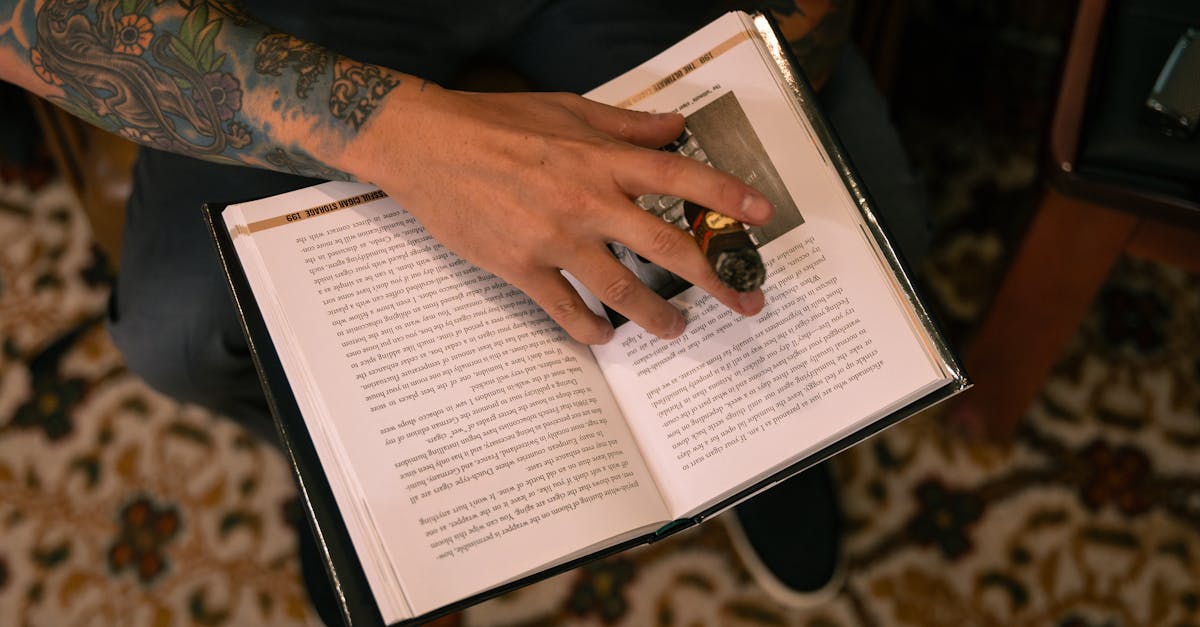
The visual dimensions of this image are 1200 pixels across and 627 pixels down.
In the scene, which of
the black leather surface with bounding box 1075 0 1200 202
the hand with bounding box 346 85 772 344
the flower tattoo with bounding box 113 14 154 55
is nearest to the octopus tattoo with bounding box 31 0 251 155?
the flower tattoo with bounding box 113 14 154 55

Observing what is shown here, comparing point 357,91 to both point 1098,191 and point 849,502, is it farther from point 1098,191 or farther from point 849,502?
point 849,502

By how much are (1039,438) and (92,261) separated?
1.34 metres

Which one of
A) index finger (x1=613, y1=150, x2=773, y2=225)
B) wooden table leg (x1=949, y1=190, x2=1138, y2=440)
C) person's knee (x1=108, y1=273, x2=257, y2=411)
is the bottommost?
wooden table leg (x1=949, y1=190, x2=1138, y2=440)

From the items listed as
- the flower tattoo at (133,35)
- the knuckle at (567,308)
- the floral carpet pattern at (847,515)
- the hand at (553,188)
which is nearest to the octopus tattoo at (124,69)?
the flower tattoo at (133,35)

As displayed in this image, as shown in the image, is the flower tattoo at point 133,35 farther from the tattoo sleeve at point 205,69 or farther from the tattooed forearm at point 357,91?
the tattooed forearm at point 357,91

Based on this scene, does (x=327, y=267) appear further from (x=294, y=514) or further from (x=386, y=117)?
(x=294, y=514)

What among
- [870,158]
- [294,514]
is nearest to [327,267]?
[870,158]

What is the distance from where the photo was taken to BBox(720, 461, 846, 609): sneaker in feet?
3.43

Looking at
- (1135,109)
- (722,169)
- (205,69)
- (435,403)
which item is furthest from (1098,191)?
(205,69)

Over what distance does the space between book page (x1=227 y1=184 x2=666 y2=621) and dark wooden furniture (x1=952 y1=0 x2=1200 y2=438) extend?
479mm

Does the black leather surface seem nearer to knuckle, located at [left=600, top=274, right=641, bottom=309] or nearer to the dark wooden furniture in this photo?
the dark wooden furniture

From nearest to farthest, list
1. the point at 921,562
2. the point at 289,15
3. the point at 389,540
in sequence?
the point at 389,540
the point at 289,15
the point at 921,562

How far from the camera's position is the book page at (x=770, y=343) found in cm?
58

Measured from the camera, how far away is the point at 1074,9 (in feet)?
2.62
